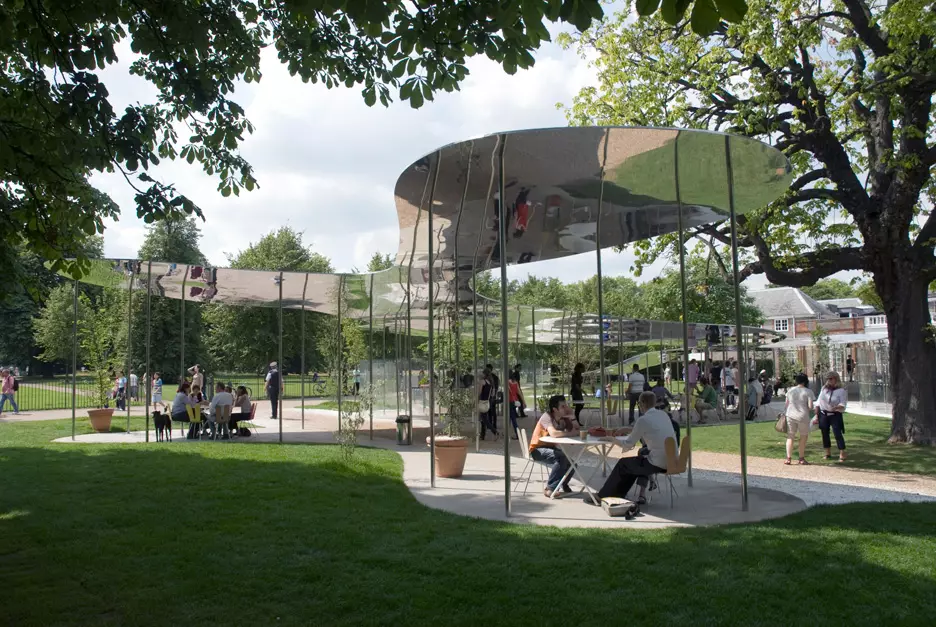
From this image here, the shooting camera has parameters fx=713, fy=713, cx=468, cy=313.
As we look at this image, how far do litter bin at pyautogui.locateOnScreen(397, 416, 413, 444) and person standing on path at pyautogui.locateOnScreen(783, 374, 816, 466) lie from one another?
22.9ft

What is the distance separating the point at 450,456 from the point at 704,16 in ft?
25.1

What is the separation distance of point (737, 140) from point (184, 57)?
528cm

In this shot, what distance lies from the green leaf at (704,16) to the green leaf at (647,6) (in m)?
0.31

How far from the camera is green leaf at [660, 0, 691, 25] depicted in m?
2.99

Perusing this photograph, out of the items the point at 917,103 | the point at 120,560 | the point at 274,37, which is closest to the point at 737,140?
the point at 274,37

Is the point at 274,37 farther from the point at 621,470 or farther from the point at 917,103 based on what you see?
the point at 917,103

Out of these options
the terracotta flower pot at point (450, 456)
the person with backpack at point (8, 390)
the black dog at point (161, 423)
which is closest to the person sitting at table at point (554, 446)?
the terracotta flower pot at point (450, 456)

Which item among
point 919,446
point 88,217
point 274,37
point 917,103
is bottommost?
point 919,446

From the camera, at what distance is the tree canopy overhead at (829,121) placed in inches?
513

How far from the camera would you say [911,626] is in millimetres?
4191

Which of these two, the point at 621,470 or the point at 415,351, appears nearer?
the point at 621,470

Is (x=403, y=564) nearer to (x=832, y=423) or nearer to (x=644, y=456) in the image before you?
(x=644, y=456)

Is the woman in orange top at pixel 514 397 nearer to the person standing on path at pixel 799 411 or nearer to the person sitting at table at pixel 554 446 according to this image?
the person standing on path at pixel 799 411

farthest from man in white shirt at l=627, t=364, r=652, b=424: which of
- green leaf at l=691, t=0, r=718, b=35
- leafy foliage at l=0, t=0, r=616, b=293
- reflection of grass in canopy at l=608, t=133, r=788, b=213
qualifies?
green leaf at l=691, t=0, r=718, b=35
